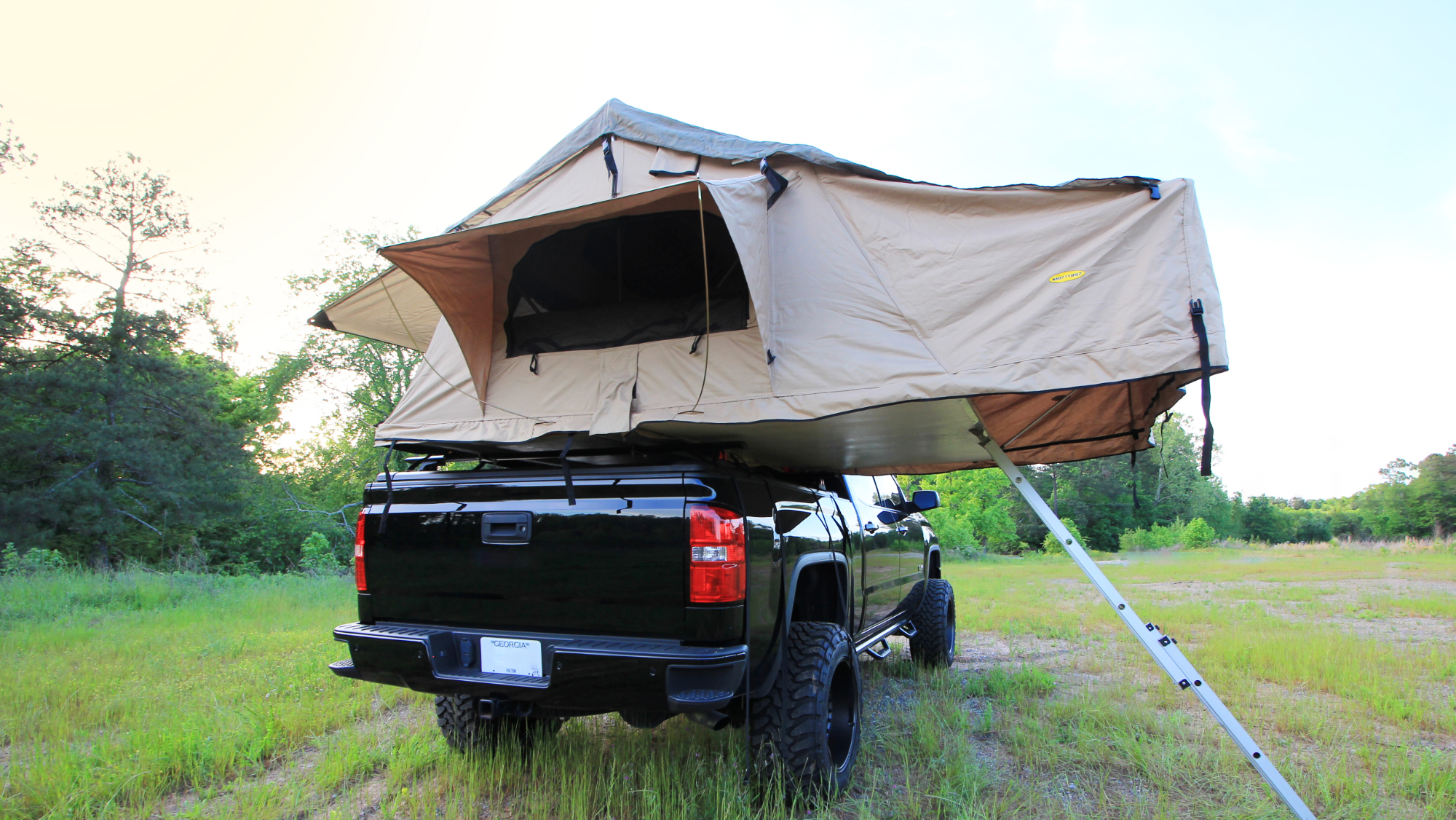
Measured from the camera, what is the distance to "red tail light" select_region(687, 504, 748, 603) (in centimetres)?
238

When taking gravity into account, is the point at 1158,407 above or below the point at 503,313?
below

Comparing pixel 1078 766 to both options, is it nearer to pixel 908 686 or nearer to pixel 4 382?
pixel 908 686

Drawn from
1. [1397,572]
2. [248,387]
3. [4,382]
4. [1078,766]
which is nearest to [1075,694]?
[1078,766]

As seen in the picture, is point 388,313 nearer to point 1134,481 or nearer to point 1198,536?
point 1134,481

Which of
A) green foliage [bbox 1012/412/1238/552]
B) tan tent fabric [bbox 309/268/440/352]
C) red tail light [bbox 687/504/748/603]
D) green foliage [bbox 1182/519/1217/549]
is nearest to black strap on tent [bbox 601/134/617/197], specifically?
tan tent fabric [bbox 309/268/440/352]

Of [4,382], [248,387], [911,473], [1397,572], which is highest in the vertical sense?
[248,387]

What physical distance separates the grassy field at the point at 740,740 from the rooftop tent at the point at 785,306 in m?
1.46

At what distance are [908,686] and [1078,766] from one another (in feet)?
5.45

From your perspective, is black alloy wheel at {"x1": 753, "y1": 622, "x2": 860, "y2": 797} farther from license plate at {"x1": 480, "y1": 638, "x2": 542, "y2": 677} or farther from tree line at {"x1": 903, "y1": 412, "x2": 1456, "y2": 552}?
tree line at {"x1": 903, "y1": 412, "x2": 1456, "y2": 552}

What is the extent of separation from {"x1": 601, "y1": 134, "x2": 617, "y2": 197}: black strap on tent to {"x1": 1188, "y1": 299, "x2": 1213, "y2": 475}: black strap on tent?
2.49 m

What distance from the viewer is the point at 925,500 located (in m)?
4.75

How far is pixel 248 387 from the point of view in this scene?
2772 centimetres

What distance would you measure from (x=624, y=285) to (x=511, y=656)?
181 centimetres

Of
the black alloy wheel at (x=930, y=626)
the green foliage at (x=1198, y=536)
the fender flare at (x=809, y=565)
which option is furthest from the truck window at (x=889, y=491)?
the green foliage at (x=1198, y=536)
